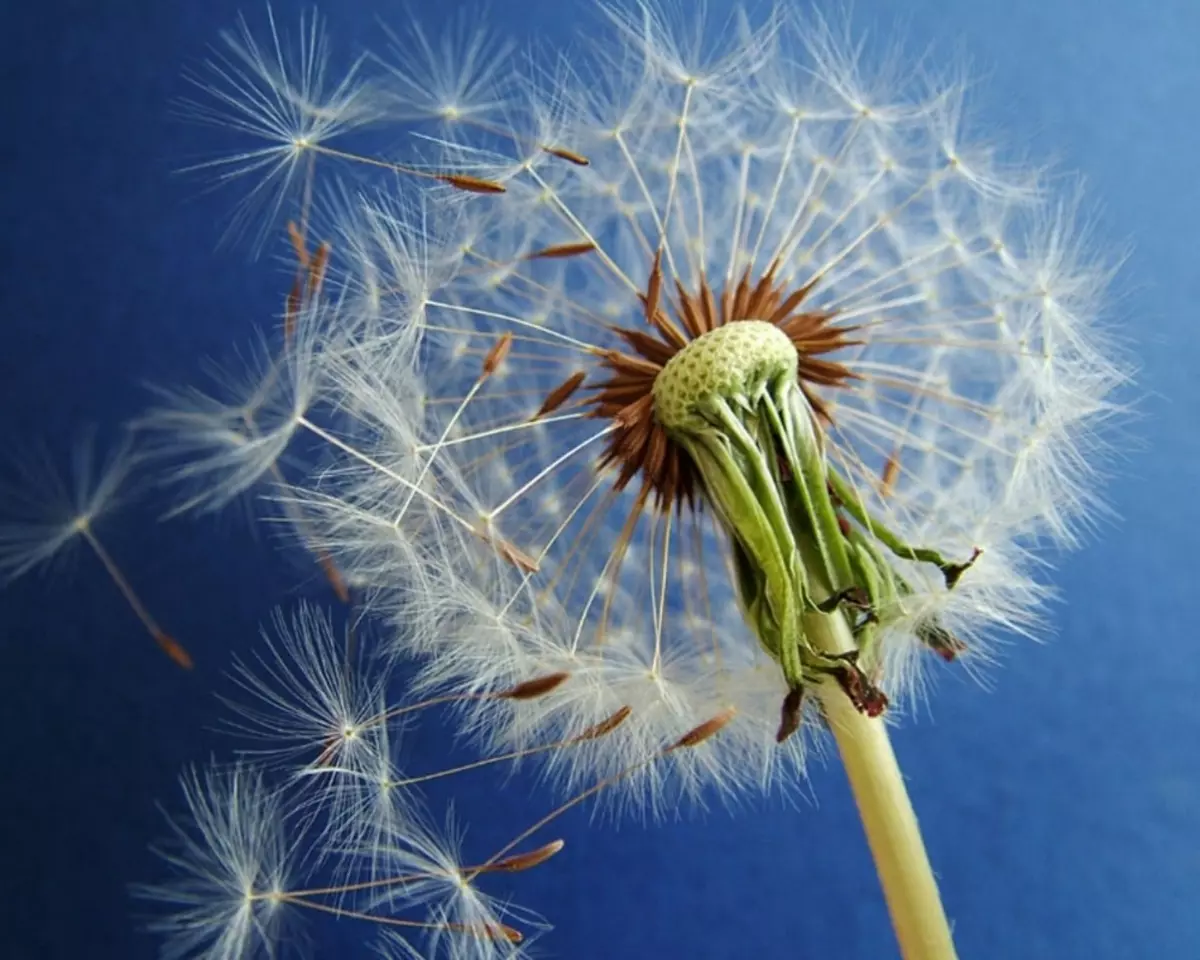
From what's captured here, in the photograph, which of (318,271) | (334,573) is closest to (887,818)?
(334,573)

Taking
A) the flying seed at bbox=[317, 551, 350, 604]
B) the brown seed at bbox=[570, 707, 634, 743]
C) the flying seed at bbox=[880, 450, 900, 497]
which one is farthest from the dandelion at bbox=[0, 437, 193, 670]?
the flying seed at bbox=[880, 450, 900, 497]

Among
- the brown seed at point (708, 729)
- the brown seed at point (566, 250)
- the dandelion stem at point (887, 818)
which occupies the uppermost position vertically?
the brown seed at point (566, 250)

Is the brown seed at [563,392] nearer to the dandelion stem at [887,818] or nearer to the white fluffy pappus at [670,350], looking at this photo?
the white fluffy pappus at [670,350]

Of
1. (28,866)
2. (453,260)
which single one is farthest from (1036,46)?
(28,866)

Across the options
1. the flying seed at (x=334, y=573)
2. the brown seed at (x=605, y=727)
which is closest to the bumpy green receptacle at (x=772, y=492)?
the brown seed at (x=605, y=727)

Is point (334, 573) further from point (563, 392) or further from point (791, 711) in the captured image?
point (791, 711)

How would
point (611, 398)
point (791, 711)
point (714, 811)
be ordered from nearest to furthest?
point (791, 711) → point (611, 398) → point (714, 811)

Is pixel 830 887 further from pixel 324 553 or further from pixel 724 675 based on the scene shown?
pixel 324 553
